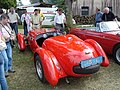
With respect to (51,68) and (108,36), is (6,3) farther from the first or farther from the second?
(51,68)

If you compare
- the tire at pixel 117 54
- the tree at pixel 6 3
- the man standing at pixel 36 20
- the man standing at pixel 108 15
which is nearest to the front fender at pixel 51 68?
the tire at pixel 117 54

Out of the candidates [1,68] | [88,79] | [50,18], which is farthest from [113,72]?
[50,18]

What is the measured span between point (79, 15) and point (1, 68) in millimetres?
23413

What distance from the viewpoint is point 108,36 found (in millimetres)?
7449

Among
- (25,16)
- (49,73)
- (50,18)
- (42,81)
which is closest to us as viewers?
(49,73)

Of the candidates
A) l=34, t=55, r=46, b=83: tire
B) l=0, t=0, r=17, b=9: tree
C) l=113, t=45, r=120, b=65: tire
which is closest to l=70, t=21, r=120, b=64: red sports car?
l=113, t=45, r=120, b=65: tire

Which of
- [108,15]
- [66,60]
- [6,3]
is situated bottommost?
[66,60]

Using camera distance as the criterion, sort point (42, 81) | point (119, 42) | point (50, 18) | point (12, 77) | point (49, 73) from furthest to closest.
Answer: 1. point (50, 18)
2. point (119, 42)
3. point (12, 77)
4. point (42, 81)
5. point (49, 73)

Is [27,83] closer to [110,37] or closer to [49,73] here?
[49,73]

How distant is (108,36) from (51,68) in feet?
9.69

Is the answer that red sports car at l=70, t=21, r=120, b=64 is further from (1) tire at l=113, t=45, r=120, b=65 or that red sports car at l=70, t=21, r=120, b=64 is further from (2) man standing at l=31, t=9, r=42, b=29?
(2) man standing at l=31, t=9, r=42, b=29

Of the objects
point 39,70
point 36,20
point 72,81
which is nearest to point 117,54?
point 72,81

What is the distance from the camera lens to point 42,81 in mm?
5820

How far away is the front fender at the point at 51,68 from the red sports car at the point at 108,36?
8.23ft
